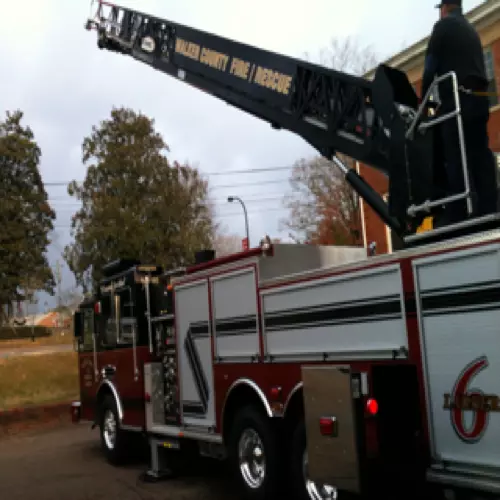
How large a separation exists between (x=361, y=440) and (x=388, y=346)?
68cm

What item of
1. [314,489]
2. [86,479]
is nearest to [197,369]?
[314,489]

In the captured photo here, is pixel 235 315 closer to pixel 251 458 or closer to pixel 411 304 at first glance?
pixel 251 458

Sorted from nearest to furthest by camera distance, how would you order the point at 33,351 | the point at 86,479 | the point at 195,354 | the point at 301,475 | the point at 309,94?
the point at 301,475, the point at 309,94, the point at 195,354, the point at 86,479, the point at 33,351

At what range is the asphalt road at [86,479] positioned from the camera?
6.97m

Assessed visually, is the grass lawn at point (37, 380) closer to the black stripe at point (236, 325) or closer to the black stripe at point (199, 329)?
the black stripe at point (199, 329)

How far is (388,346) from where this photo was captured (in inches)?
177

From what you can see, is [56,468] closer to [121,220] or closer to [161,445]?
[161,445]

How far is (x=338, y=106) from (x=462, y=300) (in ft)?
9.82

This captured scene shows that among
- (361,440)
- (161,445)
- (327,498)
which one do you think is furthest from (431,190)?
(161,445)

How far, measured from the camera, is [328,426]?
4.48 meters

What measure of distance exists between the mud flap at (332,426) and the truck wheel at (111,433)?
14.8 feet

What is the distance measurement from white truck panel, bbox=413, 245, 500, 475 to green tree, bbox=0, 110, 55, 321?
44.3 meters

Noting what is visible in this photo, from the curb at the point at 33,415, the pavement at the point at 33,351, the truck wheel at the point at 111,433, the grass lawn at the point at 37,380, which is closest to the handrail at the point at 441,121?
the truck wheel at the point at 111,433

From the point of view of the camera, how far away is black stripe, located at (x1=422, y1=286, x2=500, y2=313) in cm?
377
